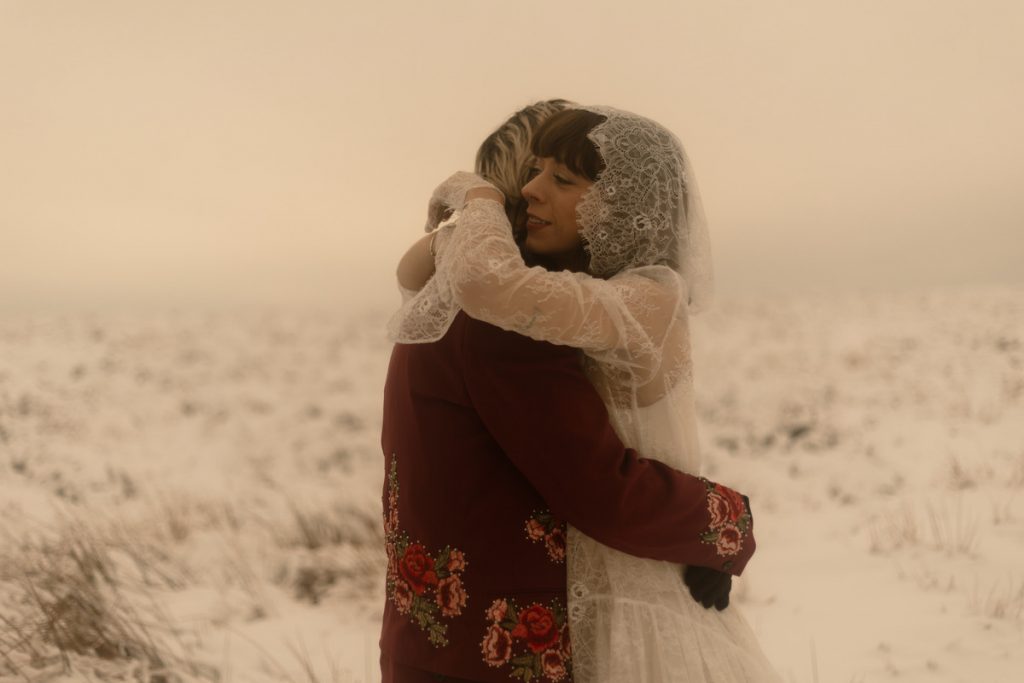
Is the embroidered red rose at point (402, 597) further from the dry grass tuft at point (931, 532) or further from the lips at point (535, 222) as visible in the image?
the dry grass tuft at point (931, 532)

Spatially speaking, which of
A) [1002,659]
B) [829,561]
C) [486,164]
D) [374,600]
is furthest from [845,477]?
[486,164]

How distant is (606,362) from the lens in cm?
154

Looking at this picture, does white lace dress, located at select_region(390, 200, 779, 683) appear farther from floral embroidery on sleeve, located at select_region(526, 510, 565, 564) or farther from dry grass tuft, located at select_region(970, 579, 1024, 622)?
dry grass tuft, located at select_region(970, 579, 1024, 622)

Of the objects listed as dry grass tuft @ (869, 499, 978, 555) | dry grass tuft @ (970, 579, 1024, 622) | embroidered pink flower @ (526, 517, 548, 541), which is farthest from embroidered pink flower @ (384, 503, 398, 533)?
dry grass tuft @ (869, 499, 978, 555)

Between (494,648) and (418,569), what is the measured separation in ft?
0.64

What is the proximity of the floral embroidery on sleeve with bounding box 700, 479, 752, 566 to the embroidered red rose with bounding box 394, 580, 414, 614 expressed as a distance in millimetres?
538

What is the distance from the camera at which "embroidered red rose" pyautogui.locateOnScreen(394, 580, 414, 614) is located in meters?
1.58

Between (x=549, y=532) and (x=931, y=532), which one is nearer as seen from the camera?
(x=549, y=532)

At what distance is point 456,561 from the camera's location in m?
1.51

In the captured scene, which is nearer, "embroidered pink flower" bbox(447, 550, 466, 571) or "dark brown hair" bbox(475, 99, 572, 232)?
"embroidered pink flower" bbox(447, 550, 466, 571)

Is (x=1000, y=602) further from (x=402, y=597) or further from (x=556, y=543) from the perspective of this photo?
(x=402, y=597)

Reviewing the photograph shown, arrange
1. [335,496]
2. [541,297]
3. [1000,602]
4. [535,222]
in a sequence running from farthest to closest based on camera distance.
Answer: [335,496] < [1000,602] < [535,222] < [541,297]

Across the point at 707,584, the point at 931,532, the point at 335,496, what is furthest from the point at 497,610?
the point at 335,496

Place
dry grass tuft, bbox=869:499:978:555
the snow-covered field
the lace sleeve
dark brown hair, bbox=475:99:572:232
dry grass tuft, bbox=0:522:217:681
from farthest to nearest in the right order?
dry grass tuft, bbox=869:499:978:555, the snow-covered field, dry grass tuft, bbox=0:522:217:681, dark brown hair, bbox=475:99:572:232, the lace sleeve
